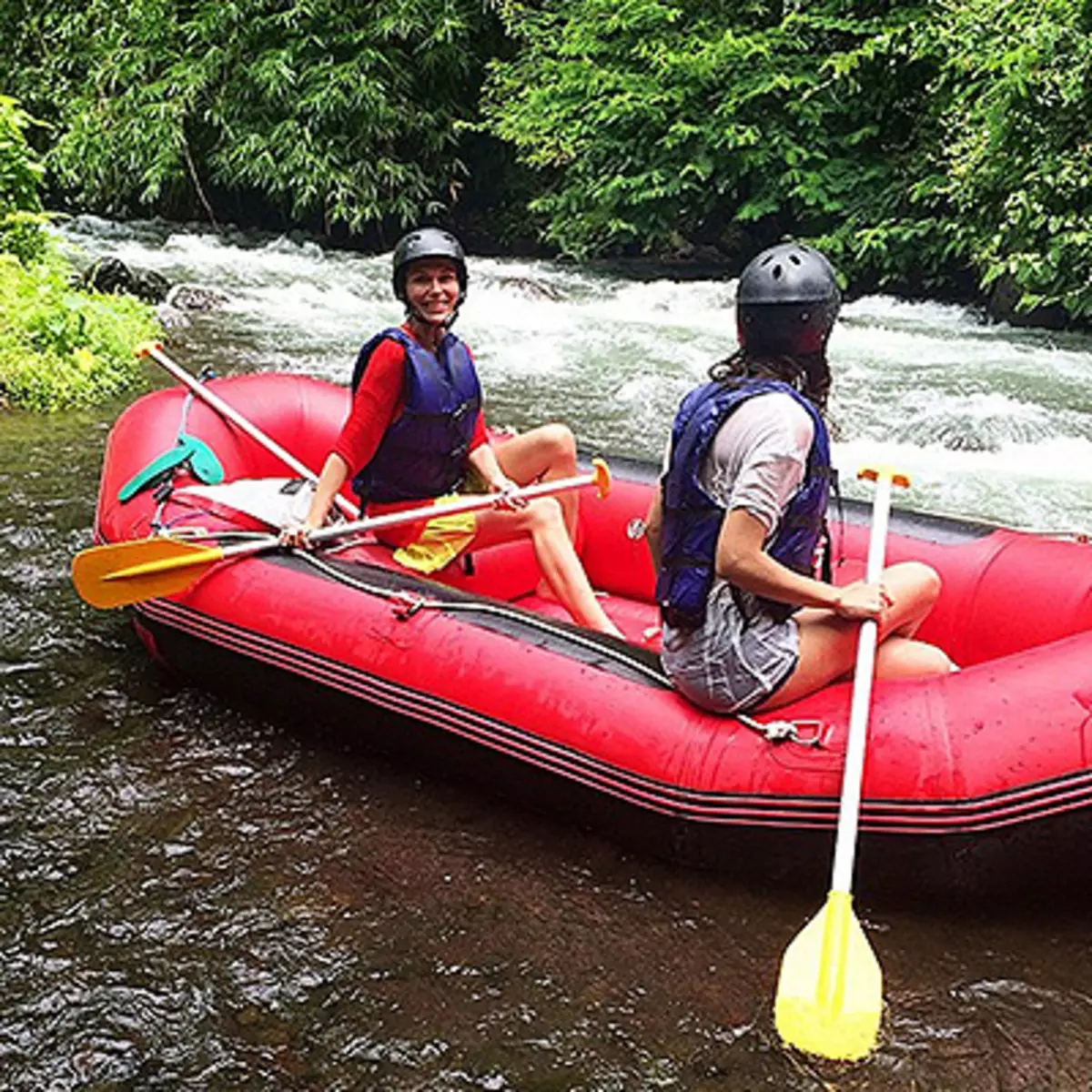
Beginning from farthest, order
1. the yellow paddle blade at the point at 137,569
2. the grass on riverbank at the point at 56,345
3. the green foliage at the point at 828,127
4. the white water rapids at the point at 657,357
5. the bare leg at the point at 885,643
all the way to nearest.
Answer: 1. the green foliage at the point at 828,127
2. the grass on riverbank at the point at 56,345
3. the white water rapids at the point at 657,357
4. the yellow paddle blade at the point at 137,569
5. the bare leg at the point at 885,643

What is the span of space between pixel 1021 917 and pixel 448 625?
1.26 meters

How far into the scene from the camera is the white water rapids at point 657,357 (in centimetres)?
598

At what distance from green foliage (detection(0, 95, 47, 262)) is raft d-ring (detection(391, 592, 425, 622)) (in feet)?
16.6

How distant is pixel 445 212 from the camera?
13.6 meters

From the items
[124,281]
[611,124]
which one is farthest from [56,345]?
[611,124]

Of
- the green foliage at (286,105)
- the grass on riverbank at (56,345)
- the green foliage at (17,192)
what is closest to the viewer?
the grass on riverbank at (56,345)

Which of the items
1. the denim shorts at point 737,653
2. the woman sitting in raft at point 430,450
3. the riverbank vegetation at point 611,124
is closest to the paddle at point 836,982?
the denim shorts at point 737,653

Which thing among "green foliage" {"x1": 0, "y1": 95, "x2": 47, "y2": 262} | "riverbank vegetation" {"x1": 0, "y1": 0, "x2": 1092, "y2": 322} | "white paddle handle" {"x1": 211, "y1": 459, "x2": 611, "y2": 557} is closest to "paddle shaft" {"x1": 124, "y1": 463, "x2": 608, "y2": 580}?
"white paddle handle" {"x1": 211, "y1": 459, "x2": 611, "y2": 557}

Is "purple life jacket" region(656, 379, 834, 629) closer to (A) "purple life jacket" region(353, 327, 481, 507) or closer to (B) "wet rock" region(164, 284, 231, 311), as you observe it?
(A) "purple life jacket" region(353, 327, 481, 507)

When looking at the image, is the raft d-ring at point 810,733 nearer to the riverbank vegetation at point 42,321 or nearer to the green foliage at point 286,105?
the riverbank vegetation at point 42,321

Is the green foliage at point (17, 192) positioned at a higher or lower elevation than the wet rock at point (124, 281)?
higher

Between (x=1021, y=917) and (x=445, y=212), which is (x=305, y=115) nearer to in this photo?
(x=445, y=212)

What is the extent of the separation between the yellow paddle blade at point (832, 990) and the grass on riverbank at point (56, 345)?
16.2 ft

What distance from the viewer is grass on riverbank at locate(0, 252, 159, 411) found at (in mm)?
6273
